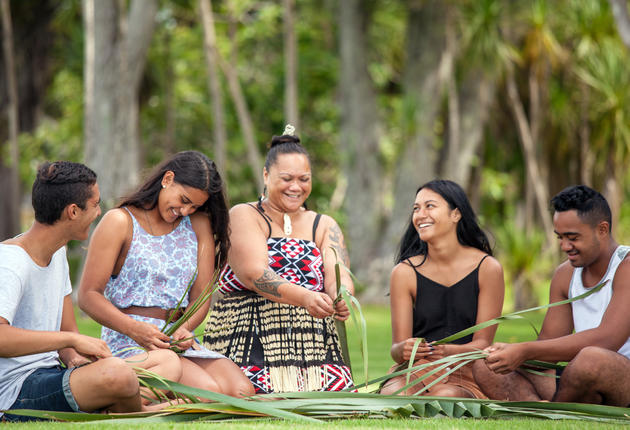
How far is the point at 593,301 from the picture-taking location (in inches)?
185

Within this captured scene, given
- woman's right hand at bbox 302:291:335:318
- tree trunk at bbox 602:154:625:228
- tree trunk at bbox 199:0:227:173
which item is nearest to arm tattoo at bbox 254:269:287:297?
woman's right hand at bbox 302:291:335:318

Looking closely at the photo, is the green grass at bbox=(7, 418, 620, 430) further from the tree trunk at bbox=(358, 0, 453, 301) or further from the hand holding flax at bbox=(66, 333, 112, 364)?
the tree trunk at bbox=(358, 0, 453, 301)

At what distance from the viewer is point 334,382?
4855 millimetres

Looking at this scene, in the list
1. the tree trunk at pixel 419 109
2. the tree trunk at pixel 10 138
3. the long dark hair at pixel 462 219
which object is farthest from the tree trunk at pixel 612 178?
the long dark hair at pixel 462 219

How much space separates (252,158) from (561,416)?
11770mm

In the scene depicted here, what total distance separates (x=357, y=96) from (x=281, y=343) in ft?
47.2

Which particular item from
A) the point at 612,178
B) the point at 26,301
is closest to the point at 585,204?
the point at 26,301

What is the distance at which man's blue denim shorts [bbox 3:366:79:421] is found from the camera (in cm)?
387

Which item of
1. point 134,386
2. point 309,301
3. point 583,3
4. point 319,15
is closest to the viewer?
point 134,386

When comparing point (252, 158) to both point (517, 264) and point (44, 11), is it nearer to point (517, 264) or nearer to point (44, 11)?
point (517, 264)

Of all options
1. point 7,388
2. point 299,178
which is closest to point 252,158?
point 299,178

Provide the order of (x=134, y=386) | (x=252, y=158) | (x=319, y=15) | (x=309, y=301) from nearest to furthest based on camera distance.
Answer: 1. (x=134, y=386)
2. (x=309, y=301)
3. (x=252, y=158)
4. (x=319, y=15)

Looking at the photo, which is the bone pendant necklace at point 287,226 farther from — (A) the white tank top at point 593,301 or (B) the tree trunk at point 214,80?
(B) the tree trunk at point 214,80

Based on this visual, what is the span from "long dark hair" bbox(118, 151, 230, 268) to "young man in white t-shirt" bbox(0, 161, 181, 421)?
683 millimetres
